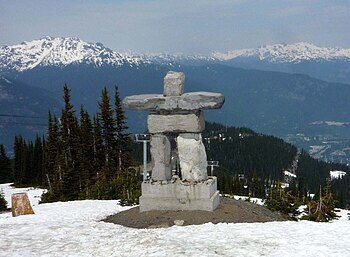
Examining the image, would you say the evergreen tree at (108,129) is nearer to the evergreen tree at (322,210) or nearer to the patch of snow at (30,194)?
the patch of snow at (30,194)

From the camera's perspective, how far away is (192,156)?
22.6 meters

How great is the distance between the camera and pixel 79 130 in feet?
223

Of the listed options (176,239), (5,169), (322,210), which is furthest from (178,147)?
(5,169)

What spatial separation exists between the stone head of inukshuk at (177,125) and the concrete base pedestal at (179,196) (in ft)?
1.54

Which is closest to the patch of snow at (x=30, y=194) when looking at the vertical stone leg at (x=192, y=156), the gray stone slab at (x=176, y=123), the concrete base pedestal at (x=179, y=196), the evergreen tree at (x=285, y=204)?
the evergreen tree at (x=285, y=204)

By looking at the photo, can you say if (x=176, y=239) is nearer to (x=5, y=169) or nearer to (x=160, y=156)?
(x=160, y=156)

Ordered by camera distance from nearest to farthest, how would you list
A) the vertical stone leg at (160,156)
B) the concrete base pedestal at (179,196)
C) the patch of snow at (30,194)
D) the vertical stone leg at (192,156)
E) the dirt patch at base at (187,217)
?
the dirt patch at base at (187,217)
the concrete base pedestal at (179,196)
the vertical stone leg at (192,156)
the vertical stone leg at (160,156)
the patch of snow at (30,194)

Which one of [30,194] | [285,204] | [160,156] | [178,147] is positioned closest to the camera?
[178,147]

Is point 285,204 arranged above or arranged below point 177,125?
below

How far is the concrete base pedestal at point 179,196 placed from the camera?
22281mm

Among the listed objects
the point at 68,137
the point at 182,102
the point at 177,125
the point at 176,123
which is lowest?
the point at 68,137

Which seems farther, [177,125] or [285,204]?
[285,204]

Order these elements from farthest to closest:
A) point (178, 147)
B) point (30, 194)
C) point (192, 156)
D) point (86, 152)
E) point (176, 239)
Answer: point (30, 194) → point (86, 152) → point (178, 147) → point (192, 156) → point (176, 239)

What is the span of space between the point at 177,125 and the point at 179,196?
3522 mm
